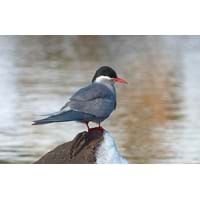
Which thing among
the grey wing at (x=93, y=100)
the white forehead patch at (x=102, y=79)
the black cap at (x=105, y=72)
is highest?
the black cap at (x=105, y=72)

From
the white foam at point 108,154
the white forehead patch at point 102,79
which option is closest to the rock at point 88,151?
the white foam at point 108,154

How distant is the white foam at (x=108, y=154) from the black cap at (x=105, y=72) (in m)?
0.29

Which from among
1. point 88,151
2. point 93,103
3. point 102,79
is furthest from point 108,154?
point 102,79

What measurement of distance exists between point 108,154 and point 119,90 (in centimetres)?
30

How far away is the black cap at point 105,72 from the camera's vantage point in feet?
14.5

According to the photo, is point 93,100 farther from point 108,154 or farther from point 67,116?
point 108,154

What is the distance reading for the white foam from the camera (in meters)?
4.39

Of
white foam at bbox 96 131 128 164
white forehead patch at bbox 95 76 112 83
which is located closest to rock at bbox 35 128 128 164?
white foam at bbox 96 131 128 164

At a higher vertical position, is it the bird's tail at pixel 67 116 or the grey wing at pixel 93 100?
the grey wing at pixel 93 100

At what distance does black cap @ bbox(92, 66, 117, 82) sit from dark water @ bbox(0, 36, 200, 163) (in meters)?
0.03

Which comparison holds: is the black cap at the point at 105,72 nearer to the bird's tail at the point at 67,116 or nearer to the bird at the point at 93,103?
the bird at the point at 93,103
